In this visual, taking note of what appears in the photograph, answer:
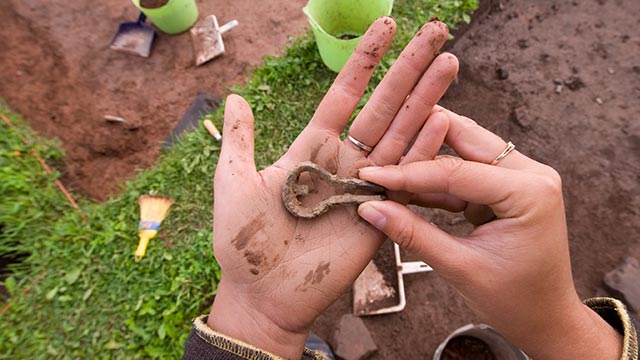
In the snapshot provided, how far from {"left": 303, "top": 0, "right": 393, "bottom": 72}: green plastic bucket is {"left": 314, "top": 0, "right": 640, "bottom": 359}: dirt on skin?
3.30 feet

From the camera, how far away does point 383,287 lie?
3234mm

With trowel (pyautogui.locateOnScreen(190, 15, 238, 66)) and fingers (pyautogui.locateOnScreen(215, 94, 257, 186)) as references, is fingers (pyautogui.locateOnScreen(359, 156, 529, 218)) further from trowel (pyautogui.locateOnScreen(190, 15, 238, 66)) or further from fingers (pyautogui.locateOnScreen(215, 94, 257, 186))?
trowel (pyautogui.locateOnScreen(190, 15, 238, 66))

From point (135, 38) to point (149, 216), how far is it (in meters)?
2.45

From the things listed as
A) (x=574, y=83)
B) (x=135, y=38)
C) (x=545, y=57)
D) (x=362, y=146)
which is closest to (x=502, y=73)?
(x=545, y=57)

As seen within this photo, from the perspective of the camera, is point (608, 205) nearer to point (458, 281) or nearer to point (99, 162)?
point (458, 281)

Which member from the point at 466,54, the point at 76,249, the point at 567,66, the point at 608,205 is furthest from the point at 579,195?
the point at 76,249

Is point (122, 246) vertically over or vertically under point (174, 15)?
under

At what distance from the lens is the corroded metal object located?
84.7 inches

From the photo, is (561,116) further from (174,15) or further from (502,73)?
(174,15)

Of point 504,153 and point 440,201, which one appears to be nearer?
point 504,153

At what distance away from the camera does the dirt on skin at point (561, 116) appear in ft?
10.4

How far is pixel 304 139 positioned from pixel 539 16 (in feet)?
10.8

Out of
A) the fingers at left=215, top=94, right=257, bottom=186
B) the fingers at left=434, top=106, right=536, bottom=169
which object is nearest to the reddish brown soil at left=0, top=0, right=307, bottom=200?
the fingers at left=215, top=94, right=257, bottom=186

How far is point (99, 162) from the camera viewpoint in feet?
13.7
